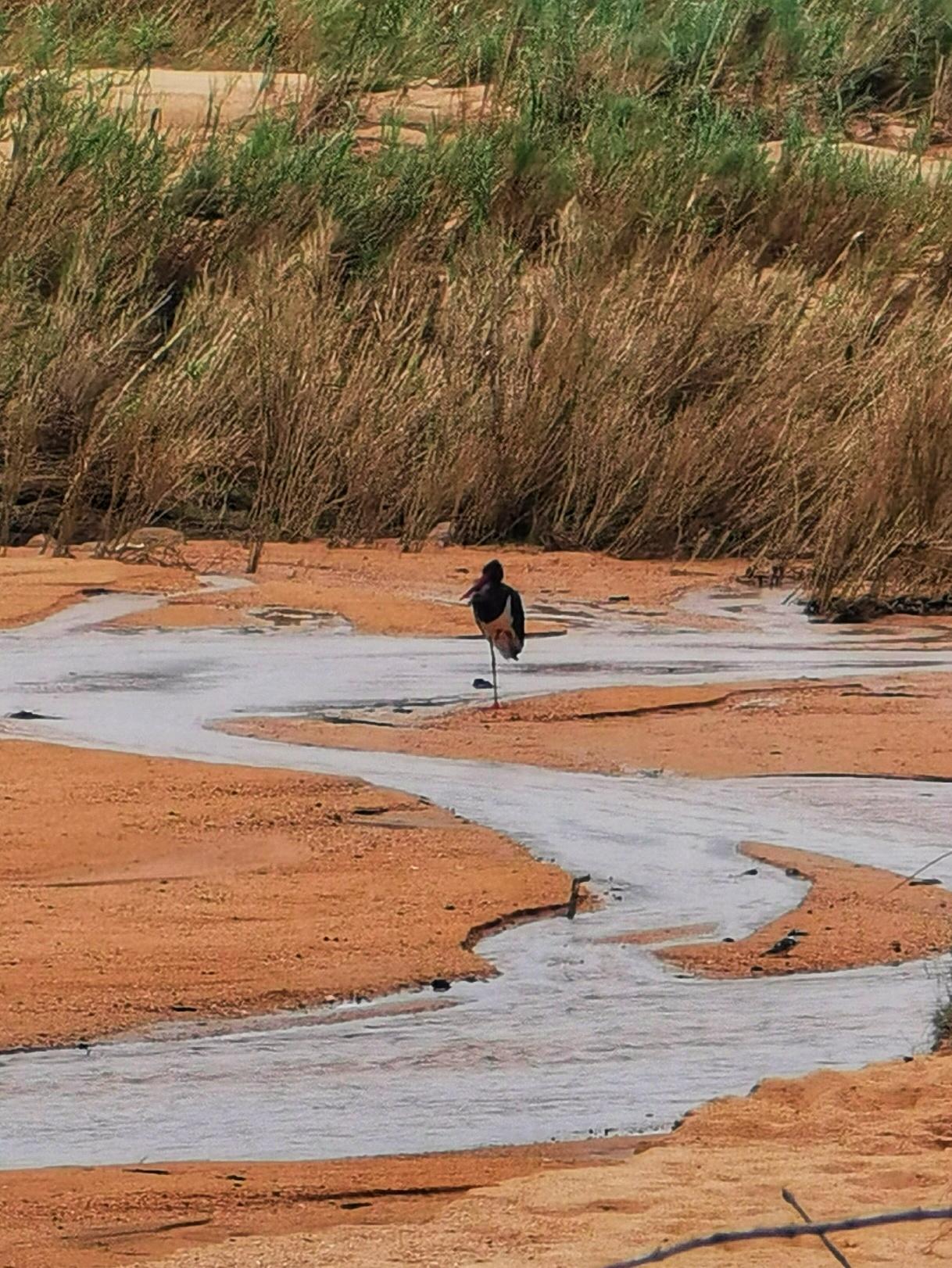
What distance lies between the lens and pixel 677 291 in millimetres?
16875

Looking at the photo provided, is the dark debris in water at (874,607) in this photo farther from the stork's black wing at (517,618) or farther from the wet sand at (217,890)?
the wet sand at (217,890)

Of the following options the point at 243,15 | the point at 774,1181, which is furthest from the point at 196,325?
the point at 774,1181

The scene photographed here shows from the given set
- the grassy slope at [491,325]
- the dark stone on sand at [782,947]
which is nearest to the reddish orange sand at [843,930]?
the dark stone on sand at [782,947]

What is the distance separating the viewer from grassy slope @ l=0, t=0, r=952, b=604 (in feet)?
49.8

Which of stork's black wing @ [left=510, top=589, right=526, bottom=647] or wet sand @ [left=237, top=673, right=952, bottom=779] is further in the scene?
stork's black wing @ [left=510, top=589, right=526, bottom=647]

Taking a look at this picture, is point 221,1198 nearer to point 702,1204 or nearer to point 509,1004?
point 702,1204

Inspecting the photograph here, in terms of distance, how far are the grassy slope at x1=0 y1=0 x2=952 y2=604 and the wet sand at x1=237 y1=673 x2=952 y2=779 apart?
289 centimetres

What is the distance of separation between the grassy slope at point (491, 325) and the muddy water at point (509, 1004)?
13.2 feet

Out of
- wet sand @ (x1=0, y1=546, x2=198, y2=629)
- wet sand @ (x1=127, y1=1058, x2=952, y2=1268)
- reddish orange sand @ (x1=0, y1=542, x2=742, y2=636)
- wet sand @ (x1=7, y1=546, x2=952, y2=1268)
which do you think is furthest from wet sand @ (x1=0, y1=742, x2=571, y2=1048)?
reddish orange sand @ (x1=0, y1=542, x2=742, y2=636)

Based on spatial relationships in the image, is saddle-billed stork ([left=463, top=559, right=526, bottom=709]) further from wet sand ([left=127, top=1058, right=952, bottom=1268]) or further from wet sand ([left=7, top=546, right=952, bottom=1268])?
wet sand ([left=127, top=1058, right=952, bottom=1268])

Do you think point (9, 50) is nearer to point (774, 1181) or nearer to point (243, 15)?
point (243, 15)

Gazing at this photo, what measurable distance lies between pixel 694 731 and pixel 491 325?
6.58 m

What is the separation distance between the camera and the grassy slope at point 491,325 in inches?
598

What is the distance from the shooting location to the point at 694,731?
10.2 meters
